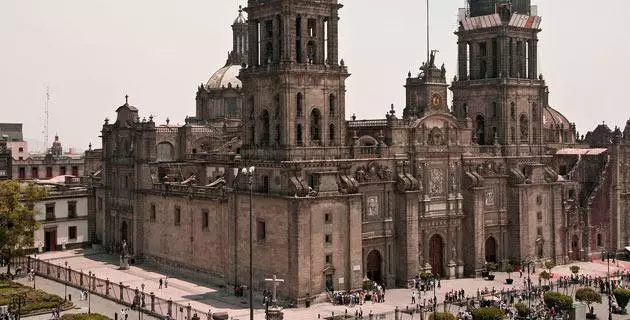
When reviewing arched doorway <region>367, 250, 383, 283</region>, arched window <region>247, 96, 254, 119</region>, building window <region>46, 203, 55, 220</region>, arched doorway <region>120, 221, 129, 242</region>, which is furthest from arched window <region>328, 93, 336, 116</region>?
building window <region>46, 203, 55, 220</region>

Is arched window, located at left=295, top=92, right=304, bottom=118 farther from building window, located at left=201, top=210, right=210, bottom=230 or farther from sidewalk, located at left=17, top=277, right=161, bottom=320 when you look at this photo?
sidewalk, located at left=17, top=277, right=161, bottom=320

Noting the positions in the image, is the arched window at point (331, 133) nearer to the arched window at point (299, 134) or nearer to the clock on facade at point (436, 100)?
the arched window at point (299, 134)

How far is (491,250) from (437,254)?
7731 millimetres

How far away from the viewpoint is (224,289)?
64.6 m

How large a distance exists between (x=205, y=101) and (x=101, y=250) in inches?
822

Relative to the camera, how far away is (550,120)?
98.3m

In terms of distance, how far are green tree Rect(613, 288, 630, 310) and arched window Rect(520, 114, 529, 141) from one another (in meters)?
24.3

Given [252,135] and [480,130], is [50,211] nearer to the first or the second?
[252,135]

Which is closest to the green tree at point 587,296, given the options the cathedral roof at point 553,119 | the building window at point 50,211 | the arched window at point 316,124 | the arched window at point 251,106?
the arched window at point 316,124

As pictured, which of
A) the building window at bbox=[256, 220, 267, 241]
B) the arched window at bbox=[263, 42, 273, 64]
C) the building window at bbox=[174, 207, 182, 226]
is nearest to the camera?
the building window at bbox=[256, 220, 267, 241]

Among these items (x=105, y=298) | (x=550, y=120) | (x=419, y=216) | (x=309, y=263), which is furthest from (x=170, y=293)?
(x=550, y=120)

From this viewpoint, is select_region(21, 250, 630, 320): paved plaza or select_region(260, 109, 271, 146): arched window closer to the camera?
select_region(21, 250, 630, 320): paved plaza

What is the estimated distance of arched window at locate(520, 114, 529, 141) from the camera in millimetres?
78750

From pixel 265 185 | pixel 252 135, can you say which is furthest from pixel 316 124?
pixel 265 185
